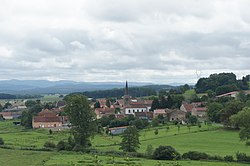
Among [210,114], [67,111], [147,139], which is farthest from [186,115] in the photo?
[67,111]

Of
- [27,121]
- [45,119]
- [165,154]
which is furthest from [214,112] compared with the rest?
[27,121]

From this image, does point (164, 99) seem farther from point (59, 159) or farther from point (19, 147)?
point (59, 159)

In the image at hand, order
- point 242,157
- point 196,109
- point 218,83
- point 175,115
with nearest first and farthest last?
point 242,157 → point 175,115 → point 196,109 → point 218,83

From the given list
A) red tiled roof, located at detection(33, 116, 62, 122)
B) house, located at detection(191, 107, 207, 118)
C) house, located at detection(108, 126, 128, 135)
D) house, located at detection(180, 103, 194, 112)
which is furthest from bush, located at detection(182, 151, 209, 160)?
red tiled roof, located at detection(33, 116, 62, 122)

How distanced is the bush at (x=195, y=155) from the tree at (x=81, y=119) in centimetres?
1853

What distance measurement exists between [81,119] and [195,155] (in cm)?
2114

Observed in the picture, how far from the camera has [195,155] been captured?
51.6m

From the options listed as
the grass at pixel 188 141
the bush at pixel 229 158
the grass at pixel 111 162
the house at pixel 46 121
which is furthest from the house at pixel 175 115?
the bush at pixel 229 158

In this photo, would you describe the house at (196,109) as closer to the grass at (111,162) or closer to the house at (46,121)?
the house at (46,121)

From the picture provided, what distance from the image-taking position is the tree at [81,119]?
64.6 metres

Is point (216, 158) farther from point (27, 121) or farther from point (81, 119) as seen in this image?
point (27, 121)

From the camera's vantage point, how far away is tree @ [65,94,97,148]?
2544 inches

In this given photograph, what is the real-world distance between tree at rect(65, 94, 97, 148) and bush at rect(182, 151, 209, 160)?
60.8 ft

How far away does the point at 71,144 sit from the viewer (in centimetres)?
6344
